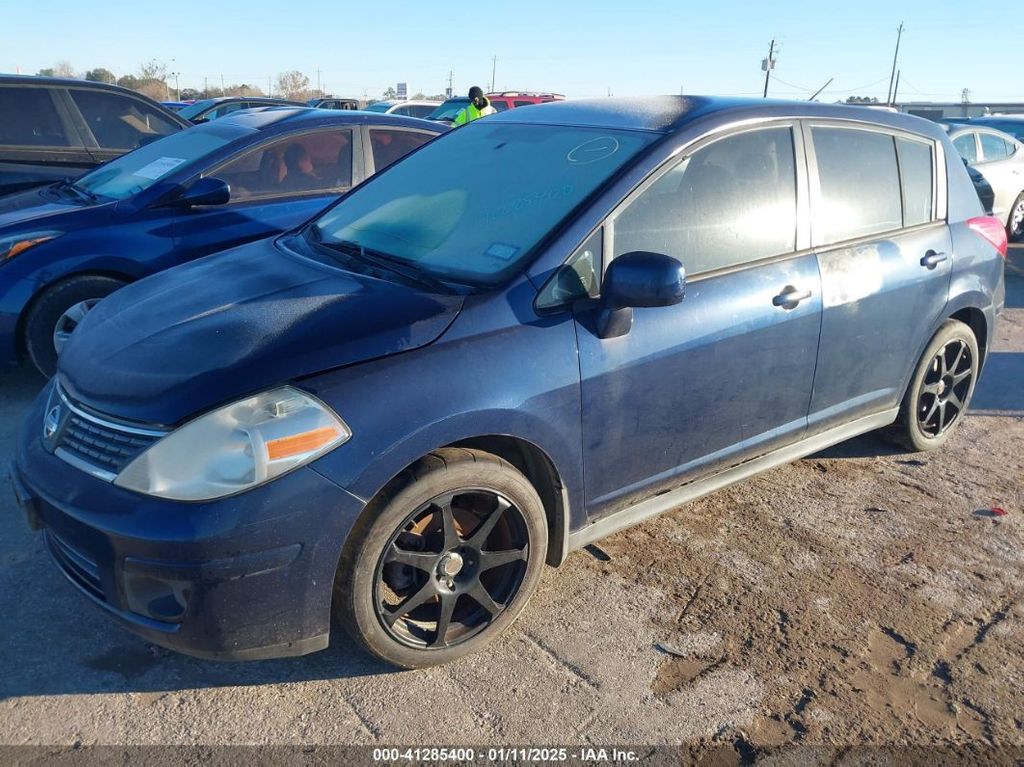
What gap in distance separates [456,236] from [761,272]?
1.22m

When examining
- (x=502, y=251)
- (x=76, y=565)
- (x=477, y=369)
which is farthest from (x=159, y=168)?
(x=477, y=369)

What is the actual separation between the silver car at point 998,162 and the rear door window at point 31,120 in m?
9.33

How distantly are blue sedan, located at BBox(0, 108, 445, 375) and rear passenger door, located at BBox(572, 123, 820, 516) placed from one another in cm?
306

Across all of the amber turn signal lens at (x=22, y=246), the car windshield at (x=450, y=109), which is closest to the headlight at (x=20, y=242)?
the amber turn signal lens at (x=22, y=246)

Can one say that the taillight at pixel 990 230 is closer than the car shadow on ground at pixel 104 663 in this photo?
No

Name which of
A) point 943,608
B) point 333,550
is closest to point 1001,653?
point 943,608

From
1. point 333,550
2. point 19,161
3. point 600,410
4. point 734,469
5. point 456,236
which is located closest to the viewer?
point 333,550

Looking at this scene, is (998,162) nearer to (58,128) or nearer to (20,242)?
(58,128)

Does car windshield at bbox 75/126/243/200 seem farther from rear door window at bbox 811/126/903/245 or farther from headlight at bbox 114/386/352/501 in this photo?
rear door window at bbox 811/126/903/245

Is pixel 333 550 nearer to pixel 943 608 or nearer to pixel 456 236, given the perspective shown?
pixel 456 236

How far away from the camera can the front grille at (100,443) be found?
7.95 feet

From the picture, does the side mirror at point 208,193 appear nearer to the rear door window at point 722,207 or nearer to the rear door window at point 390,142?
the rear door window at point 390,142

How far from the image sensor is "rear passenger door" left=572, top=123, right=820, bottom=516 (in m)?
2.99

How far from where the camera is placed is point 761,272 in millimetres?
3398
